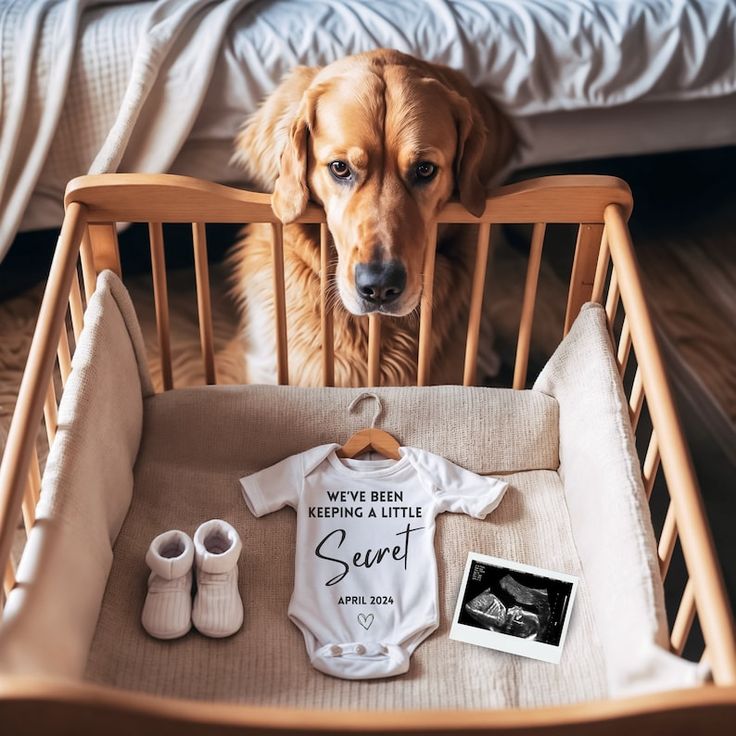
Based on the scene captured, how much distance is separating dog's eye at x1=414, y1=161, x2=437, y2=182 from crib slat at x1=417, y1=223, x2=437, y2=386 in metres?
0.08

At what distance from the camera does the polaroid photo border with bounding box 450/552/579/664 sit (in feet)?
3.92

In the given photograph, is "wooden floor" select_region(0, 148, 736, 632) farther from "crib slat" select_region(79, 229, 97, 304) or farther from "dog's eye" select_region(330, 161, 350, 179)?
"dog's eye" select_region(330, 161, 350, 179)

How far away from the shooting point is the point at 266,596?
1.27 metres

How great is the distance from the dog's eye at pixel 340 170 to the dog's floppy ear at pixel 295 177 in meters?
0.05

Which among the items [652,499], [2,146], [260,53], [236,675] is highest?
[260,53]

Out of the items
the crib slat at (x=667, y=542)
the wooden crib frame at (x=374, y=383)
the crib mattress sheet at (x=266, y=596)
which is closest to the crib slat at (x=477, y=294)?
the wooden crib frame at (x=374, y=383)

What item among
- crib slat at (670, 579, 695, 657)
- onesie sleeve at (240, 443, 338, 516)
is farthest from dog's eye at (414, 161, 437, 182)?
crib slat at (670, 579, 695, 657)

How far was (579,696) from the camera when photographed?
3.74ft

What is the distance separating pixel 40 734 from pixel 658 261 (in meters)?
2.17

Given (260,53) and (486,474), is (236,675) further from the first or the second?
(260,53)

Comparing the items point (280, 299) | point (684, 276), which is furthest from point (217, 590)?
point (684, 276)

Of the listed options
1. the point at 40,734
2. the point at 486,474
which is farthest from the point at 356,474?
the point at 40,734

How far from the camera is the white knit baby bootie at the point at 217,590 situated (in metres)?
1.19

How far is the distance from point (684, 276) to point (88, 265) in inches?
68.1
